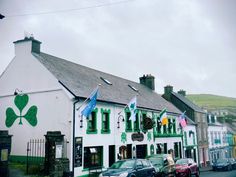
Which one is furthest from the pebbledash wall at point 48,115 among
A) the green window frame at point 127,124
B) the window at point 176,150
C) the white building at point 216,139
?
the white building at point 216,139

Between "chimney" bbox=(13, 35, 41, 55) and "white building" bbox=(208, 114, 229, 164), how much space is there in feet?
120

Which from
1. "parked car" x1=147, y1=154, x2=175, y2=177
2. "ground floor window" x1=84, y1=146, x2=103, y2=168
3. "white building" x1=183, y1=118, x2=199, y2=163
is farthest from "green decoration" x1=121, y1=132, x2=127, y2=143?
"white building" x1=183, y1=118, x2=199, y2=163

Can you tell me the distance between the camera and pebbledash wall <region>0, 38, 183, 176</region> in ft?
63.8

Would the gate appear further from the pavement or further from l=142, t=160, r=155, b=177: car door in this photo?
l=142, t=160, r=155, b=177: car door

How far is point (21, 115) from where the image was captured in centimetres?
2130

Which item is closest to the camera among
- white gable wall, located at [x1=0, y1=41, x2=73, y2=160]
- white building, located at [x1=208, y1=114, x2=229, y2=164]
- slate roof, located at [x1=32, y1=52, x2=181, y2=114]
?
white gable wall, located at [x1=0, y1=41, x2=73, y2=160]

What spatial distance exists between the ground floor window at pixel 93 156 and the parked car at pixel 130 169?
4.73 meters

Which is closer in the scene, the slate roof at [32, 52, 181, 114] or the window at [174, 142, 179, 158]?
the slate roof at [32, 52, 181, 114]

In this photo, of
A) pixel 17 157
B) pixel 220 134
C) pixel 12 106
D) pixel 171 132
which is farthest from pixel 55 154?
pixel 220 134

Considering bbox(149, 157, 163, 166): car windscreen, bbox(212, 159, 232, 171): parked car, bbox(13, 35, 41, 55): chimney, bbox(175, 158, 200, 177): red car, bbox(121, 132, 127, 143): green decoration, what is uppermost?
bbox(13, 35, 41, 55): chimney

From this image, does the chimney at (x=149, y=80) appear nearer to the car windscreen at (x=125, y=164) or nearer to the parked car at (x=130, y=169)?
the parked car at (x=130, y=169)

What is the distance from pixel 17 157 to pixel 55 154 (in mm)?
5436

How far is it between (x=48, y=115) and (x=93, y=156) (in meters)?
4.69

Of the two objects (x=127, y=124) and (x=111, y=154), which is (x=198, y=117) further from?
(x=111, y=154)
